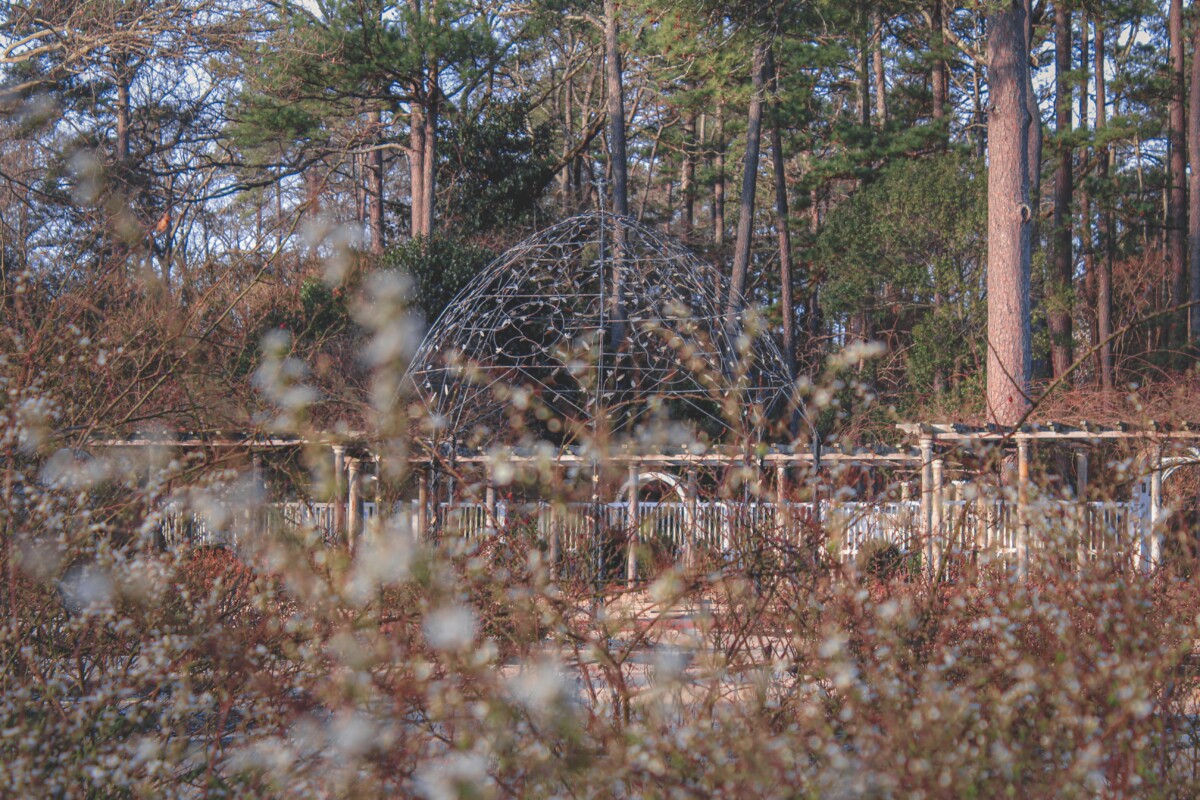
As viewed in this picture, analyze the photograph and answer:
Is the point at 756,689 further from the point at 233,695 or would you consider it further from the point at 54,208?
the point at 54,208

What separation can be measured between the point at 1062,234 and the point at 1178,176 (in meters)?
5.23

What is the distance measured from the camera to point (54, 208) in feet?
52.3

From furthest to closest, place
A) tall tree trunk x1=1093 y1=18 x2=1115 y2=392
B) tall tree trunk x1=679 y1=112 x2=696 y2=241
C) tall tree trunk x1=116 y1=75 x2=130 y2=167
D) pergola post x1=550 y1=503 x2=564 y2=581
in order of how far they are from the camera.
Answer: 1. tall tree trunk x1=679 y1=112 x2=696 y2=241
2. tall tree trunk x1=1093 y1=18 x2=1115 y2=392
3. tall tree trunk x1=116 y1=75 x2=130 y2=167
4. pergola post x1=550 y1=503 x2=564 y2=581

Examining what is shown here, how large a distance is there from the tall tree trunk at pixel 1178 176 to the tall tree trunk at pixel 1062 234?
2.66m

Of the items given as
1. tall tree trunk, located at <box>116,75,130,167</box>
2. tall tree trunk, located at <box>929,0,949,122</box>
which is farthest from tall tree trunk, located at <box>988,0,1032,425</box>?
tall tree trunk, located at <box>116,75,130,167</box>

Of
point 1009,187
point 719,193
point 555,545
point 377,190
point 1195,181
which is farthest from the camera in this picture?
point 719,193

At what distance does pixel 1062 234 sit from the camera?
1761cm

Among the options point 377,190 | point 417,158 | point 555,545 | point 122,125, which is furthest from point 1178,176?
point 555,545

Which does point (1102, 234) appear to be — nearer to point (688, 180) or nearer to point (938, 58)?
point (938, 58)

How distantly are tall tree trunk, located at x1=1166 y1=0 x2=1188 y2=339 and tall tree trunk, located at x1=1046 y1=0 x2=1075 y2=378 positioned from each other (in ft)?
8.74

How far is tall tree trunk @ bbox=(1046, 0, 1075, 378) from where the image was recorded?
15.8 meters

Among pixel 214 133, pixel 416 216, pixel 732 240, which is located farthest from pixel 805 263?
pixel 214 133

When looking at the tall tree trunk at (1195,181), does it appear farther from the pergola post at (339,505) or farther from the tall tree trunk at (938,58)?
the pergola post at (339,505)

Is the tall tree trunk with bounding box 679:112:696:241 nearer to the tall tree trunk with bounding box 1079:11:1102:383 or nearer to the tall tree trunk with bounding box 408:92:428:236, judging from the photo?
the tall tree trunk with bounding box 408:92:428:236
